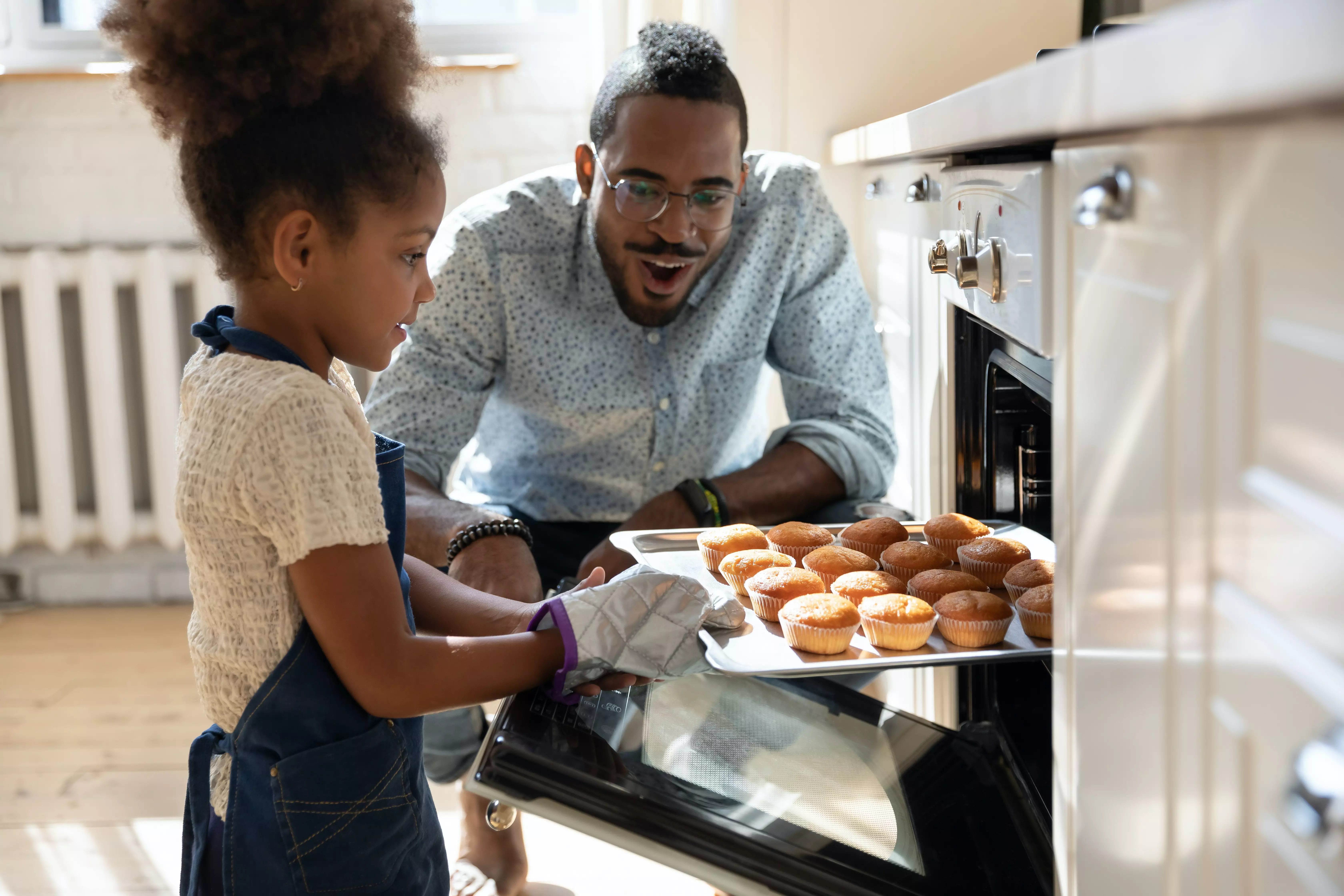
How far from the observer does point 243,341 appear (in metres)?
0.89

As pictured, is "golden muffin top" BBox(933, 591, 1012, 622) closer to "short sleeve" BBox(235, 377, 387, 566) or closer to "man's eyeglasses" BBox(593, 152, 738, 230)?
"short sleeve" BBox(235, 377, 387, 566)

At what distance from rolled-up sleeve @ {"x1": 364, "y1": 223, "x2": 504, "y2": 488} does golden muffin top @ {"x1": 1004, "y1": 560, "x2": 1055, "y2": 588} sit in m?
0.87

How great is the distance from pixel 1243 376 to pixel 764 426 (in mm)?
1552

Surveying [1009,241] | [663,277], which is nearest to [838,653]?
[1009,241]

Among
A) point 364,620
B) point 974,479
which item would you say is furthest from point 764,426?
point 364,620

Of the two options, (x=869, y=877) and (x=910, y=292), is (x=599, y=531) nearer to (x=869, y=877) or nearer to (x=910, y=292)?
(x=910, y=292)

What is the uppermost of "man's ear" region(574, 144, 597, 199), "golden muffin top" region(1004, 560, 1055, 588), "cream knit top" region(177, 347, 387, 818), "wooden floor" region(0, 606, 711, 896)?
"man's ear" region(574, 144, 597, 199)

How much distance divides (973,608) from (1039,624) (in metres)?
0.05

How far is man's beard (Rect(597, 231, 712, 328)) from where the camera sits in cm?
166

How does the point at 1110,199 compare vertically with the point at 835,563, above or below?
above

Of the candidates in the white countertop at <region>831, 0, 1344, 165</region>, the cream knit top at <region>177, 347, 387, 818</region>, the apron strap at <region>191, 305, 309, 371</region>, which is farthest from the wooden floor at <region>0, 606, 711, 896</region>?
the white countertop at <region>831, 0, 1344, 165</region>

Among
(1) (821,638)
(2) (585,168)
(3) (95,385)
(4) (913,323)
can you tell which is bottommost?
(1) (821,638)

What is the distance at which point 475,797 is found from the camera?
5.44ft

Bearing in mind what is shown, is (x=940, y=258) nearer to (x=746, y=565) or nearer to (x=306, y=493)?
(x=746, y=565)
